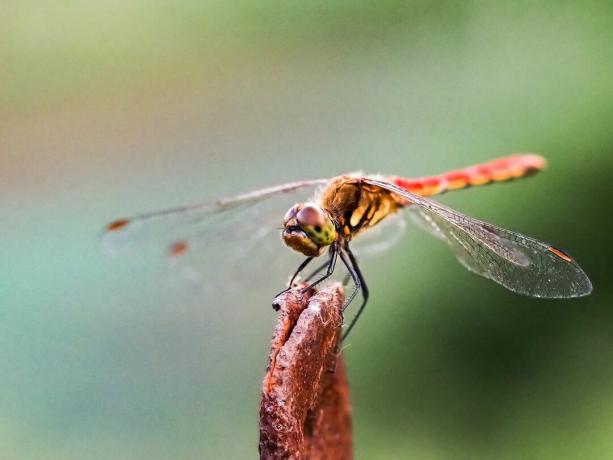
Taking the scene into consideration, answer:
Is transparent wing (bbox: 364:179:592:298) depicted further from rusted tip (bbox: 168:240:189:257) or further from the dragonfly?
rusted tip (bbox: 168:240:189:257)

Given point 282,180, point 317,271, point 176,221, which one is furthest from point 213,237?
point 282,180

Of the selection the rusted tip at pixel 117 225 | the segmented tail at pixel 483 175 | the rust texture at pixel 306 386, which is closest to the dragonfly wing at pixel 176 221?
the rusted tip at pixel 117 225

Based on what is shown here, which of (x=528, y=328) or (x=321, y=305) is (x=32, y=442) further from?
(x=321, y=305)

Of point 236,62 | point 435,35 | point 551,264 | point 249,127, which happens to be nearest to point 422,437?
point 551,264

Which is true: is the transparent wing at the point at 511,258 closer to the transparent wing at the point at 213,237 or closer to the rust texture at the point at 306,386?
the transparent wing at the point at 213,237

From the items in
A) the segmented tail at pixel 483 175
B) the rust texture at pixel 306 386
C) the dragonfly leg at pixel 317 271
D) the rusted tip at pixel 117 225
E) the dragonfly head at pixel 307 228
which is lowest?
the rust texture at pixel 306 386

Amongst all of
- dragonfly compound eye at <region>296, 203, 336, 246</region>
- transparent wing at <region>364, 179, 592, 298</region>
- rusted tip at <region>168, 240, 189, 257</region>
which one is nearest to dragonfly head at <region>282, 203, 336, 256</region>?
dragonfly compound eye at <region>296, 203, 336, 246</region>

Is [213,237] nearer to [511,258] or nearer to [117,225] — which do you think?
[117,225]

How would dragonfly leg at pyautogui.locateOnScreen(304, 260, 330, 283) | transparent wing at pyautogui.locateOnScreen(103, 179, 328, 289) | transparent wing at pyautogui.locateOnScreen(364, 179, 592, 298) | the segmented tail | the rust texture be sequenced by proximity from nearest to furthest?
the rust texture, transparent wing at pyautogui.locateOnScreen(364, 179, 592, 298), dragonfly leg at pyautogui.locateOnScreen(304, 260, 330, 283), transparent wing at pyautogui.locateOnScreen(103, 179, 328, 289), the segmented tail

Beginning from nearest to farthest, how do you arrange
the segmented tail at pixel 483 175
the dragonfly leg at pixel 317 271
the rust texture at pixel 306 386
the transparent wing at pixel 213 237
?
the rust texture at pixel 306 386, the dragonfly leg at pixel 317 271, the transparent wing at pixel 213 237, the segmented tail at pixel 483 175
